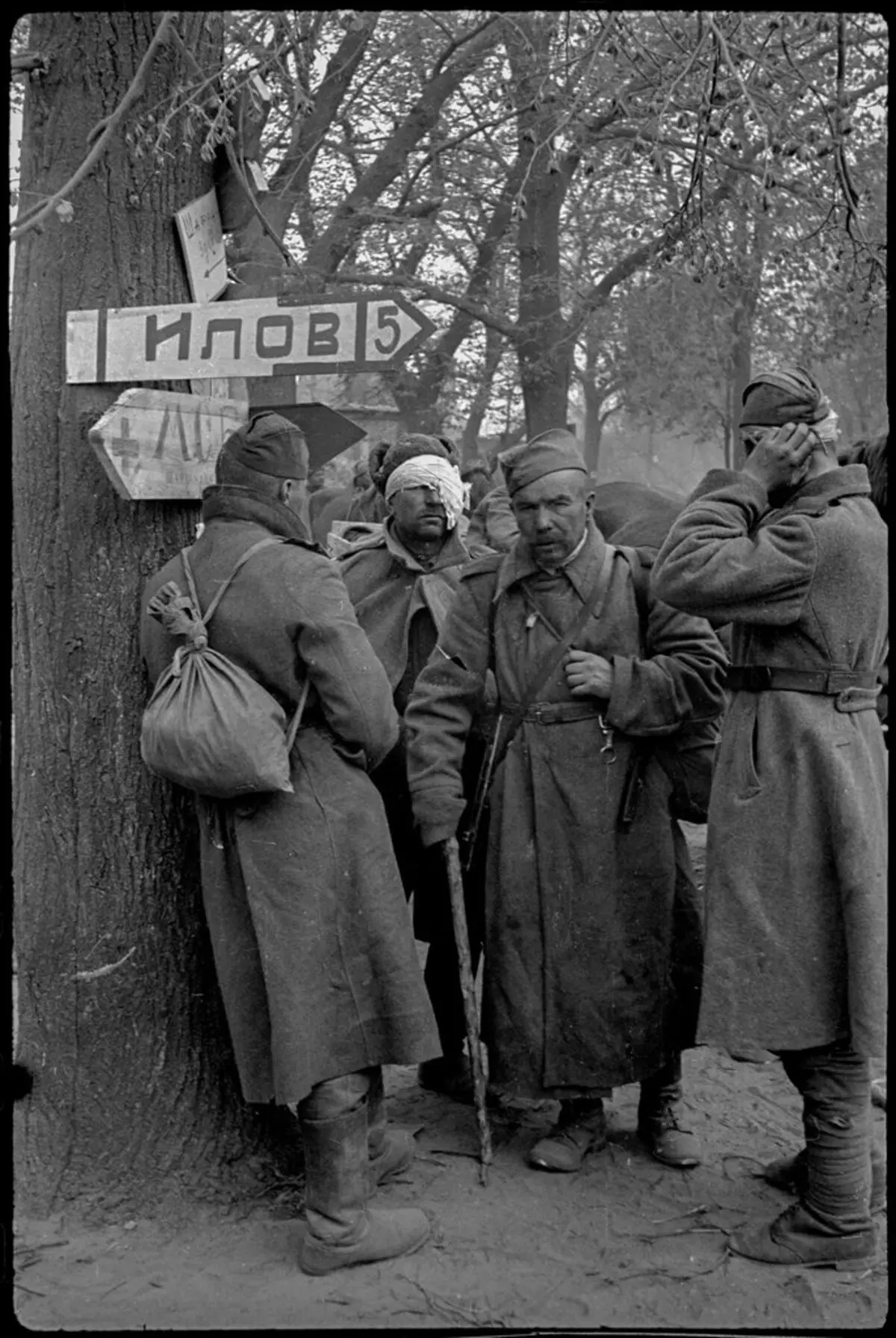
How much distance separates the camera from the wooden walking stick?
3965mm

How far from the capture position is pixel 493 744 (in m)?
4.19

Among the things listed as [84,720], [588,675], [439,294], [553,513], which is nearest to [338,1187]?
[84,720]

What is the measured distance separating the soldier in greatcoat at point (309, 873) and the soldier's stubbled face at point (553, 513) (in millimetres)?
719

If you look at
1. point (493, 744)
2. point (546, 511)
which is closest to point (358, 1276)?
point (493, 744)

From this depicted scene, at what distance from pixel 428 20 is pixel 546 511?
38.6 feet

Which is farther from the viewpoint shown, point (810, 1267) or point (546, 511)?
point (546, 511)

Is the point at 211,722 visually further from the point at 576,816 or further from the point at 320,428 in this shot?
the point at 576,816

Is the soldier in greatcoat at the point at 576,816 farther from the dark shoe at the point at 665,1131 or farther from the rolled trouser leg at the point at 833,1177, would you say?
the rolled trouser leg at the point at 833,1177

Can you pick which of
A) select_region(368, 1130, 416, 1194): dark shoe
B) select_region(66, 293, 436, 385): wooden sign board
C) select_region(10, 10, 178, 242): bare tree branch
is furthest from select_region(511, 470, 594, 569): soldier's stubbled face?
select_region(368, 1130, 416, 1194): dark shoe

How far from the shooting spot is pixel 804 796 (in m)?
3.46

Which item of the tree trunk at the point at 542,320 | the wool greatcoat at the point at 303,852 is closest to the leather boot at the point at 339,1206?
the wool greatcoat at the point at 303,852

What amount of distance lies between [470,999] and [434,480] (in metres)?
1.69

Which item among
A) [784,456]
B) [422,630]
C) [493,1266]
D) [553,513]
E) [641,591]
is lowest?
[493,1266]

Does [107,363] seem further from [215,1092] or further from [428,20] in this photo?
[428,20]
